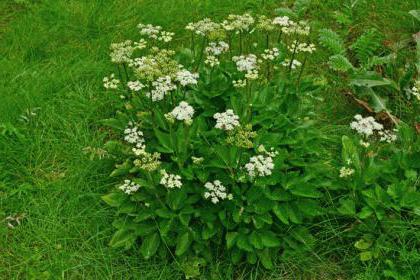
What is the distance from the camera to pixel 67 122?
15.2 feet

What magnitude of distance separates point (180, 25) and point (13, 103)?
6.14 ft

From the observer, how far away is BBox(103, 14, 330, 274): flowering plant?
3.45 m

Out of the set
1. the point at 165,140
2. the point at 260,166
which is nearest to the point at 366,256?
the point at 260,166

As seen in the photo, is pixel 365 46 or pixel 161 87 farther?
pixel 365 46

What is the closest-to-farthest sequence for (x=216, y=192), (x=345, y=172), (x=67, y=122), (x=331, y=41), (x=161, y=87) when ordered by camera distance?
1. (x=216, y=192)
2. (x=161, y=87)
3. (x=345, y=172)
4. (x=67, y=122)
5. (x=331, y=41)

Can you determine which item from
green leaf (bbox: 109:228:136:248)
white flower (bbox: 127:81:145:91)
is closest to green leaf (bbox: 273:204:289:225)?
green leaf (bbox: 109:228:136:248)

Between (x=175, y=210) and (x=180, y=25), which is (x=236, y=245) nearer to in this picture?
(x=175, y=210)

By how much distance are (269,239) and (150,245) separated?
2.48 feet

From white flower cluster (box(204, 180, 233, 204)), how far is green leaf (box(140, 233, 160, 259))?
0.47 m

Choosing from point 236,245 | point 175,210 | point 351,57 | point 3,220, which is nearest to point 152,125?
point 175,210

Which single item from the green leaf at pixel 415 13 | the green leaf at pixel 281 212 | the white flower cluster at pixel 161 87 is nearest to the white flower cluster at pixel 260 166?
the green leaf at pixel 281 212

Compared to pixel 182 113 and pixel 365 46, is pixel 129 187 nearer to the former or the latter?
pixel 182 113

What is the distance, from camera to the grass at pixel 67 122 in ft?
12.2

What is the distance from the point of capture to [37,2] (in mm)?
5922
